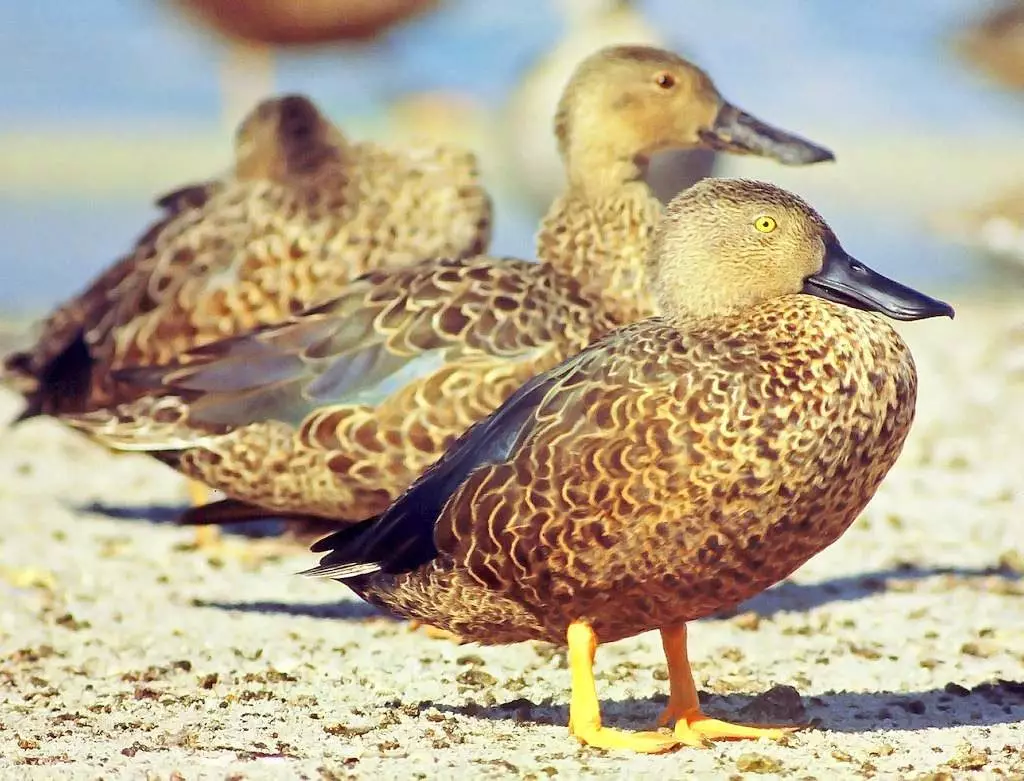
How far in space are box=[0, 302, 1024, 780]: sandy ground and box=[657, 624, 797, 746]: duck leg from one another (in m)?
0.06

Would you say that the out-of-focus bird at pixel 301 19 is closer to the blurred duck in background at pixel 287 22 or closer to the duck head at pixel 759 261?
the blurred duck in background at pixel 287 22

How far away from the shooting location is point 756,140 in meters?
5.72

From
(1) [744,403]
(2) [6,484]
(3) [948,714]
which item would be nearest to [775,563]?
(1) [744,403]

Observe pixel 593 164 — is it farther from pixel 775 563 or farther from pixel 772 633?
pixel 775 563

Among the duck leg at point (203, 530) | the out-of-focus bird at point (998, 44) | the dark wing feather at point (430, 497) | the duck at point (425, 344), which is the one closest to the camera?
the dark wing feather at point (430, 497)

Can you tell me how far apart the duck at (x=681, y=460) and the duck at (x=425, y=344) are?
1.00m

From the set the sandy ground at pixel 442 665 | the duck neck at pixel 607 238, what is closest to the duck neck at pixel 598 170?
the duck neck at pixel 607 238

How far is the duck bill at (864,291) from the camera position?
12.7ft

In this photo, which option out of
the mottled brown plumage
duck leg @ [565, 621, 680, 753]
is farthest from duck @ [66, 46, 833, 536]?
duck leg @ [565, 621, 680, 753]

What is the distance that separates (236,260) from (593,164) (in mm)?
1494

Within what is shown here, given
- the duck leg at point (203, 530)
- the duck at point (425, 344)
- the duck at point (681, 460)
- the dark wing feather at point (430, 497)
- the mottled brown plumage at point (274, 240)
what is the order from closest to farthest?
the duck at point (681, 460)
the dark wing feather at point (430, 497)
the duck at point (425, 344)
the mottled brown plumage at point (274, 240)
the duck leg at point (203, 530)

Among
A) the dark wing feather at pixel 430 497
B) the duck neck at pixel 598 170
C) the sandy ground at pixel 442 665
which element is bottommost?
the sandy ground at pixel 442 665

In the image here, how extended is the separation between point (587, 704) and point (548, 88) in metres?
5.89

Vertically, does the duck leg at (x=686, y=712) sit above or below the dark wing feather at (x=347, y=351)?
below
